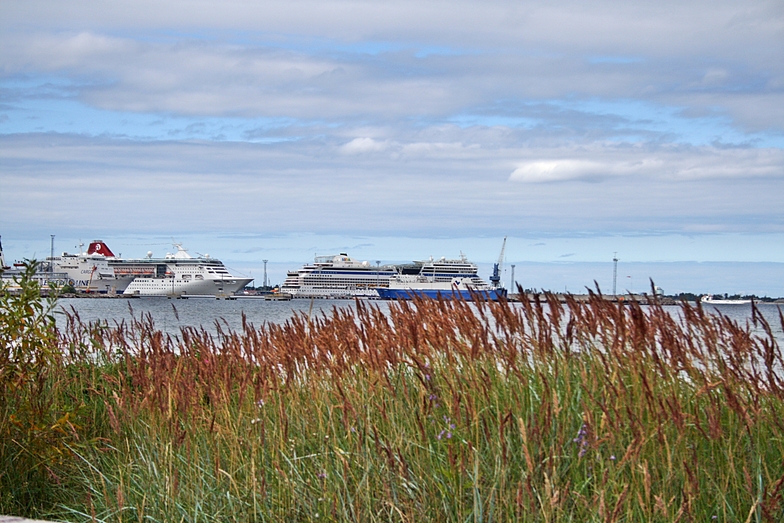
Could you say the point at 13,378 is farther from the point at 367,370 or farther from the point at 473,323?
the point at 473,323

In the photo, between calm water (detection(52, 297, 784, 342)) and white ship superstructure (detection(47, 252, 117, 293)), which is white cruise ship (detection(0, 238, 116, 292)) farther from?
calm water (detection(52, 297, 784, 342))

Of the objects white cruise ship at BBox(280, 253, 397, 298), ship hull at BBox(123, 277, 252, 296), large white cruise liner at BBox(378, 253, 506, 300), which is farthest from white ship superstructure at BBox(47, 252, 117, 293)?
large white cruise liner at BBox(378, 253, 506, 300)

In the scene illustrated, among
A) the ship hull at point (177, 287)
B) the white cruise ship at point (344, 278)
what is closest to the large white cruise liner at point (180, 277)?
the ship hull at point (177, 287)

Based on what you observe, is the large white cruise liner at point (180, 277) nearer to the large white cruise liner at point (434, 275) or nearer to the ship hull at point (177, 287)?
the ship hull at point (177, 287)

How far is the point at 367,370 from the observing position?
4195mm

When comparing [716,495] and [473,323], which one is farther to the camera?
[473,323]

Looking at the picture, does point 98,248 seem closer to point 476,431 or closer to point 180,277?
point 180,277

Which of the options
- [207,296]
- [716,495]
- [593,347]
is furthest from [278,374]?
[207,296]

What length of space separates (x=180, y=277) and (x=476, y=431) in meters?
84.7

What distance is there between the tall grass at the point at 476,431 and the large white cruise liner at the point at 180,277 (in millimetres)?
82072

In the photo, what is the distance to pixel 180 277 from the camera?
84.7m

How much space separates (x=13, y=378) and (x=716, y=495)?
151 inches

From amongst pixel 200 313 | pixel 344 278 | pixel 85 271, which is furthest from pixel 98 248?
pixel 200 313

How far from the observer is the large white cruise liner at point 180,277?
84562mm
